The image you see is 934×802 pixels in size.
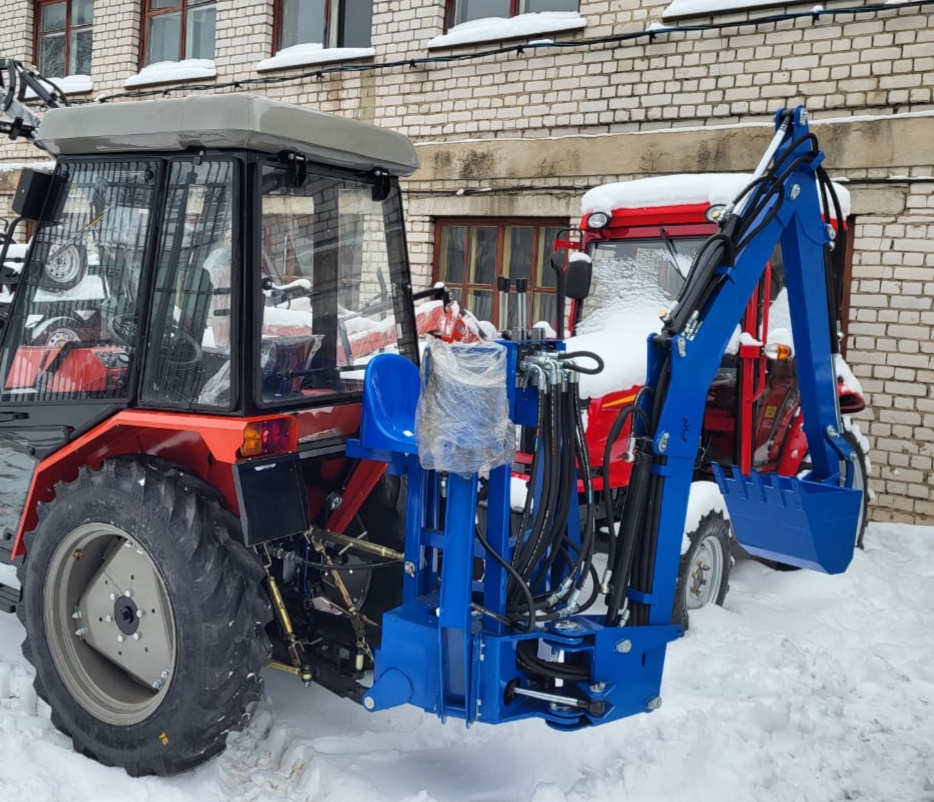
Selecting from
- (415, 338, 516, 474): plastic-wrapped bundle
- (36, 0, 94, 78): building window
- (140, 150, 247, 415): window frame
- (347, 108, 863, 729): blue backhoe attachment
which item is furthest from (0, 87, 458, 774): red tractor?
(36, 0, 94, 78): building window

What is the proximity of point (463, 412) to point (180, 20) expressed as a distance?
9671mm

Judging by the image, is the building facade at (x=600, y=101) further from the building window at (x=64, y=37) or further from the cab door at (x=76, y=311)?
the cab door at (x=76, y=311)

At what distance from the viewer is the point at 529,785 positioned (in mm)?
3129

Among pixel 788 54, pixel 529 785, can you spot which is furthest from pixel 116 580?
pixel 788 54

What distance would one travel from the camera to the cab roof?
2891 millimetres

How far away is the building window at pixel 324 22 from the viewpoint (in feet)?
31.2

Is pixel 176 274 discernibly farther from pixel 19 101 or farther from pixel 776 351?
pixel 19 101

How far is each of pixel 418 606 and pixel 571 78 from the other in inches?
243

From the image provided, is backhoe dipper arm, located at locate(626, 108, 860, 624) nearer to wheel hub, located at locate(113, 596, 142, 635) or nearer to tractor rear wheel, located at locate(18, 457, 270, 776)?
tractor rear wheel, located at locate(18, 457, 270, 776)

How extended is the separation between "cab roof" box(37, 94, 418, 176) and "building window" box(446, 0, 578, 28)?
18.1ft

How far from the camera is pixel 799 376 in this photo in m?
3.65

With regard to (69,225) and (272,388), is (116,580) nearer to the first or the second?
(272,388)

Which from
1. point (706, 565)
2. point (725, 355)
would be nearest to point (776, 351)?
point (725, 355)

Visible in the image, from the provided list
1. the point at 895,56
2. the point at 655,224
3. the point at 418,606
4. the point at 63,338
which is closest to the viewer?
the point at 418,606
